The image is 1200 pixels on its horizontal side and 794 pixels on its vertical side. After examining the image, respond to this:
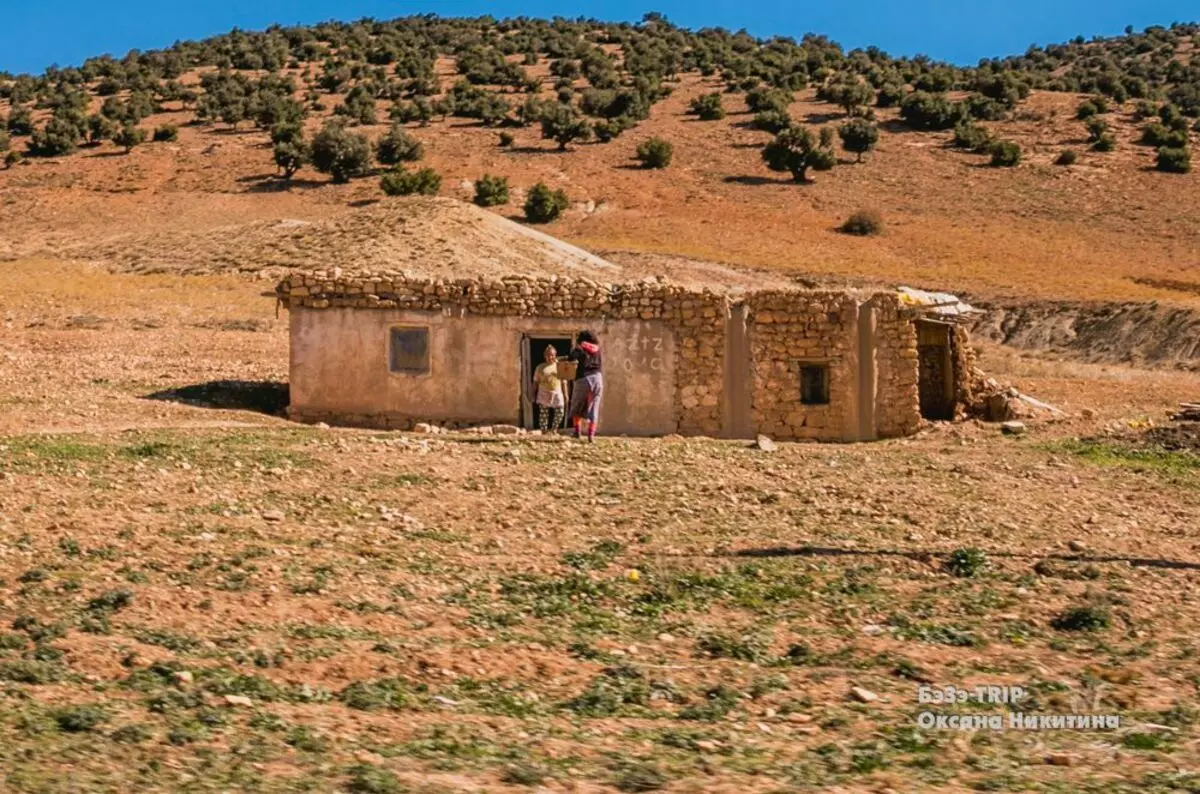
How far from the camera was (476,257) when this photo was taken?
36.1 metres

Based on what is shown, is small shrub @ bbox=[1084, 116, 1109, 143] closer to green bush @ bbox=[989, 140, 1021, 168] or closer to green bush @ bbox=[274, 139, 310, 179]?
green bush @ bbox=[989, 140, 1021, 168]

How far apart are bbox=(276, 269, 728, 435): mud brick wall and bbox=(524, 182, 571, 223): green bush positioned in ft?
105

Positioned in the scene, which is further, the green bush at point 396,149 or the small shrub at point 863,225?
the green bush at point 396,149

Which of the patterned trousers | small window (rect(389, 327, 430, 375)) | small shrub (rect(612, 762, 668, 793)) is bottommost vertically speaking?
small shrub (rect(612, 762, 668, 793))

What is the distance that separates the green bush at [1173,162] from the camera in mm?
60781

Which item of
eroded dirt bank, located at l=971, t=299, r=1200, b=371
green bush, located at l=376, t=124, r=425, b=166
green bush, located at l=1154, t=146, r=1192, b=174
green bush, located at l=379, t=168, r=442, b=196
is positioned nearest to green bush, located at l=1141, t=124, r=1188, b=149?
green bush, located at l=1154, t=146, r=1192, b=174

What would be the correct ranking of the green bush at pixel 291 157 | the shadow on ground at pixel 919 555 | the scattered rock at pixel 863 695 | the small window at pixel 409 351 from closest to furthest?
the scattered rock at pixel 863 695 → the shadow on ground at pixel 919 555 → the small window at pixel 409 351 → the green bush at pixel 291 157

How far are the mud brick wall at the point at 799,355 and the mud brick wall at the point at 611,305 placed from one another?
1.86ft

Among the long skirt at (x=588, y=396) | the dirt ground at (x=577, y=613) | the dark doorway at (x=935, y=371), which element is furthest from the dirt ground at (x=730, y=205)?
the dirt ground at (x=577, y=613)

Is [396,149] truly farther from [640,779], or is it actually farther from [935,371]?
[640,779]

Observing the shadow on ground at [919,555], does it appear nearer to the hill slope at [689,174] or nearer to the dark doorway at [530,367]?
the dark doorway at [530,367]

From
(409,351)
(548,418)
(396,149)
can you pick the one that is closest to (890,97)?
(396,149)

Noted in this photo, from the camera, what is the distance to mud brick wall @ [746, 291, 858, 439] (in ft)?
66.8

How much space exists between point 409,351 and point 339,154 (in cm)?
3944
